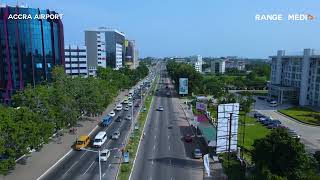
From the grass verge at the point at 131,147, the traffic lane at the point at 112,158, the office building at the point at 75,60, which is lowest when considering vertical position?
the traffic lane at the point at 112,158

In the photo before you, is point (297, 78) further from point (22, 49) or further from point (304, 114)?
point (22, 49)

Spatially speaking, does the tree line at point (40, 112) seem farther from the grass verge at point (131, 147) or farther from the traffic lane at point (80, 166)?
the grass verge at point (131, 147)

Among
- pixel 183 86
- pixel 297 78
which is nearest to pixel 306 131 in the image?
pixel 297 78

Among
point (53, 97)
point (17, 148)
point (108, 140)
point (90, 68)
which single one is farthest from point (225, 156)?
point (90, 68)

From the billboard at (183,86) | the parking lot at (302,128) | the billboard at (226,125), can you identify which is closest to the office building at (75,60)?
the billboard at (183,86)

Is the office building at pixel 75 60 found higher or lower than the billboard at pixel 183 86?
higher

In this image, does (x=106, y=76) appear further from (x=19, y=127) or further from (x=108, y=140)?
(x=19, y=127)
